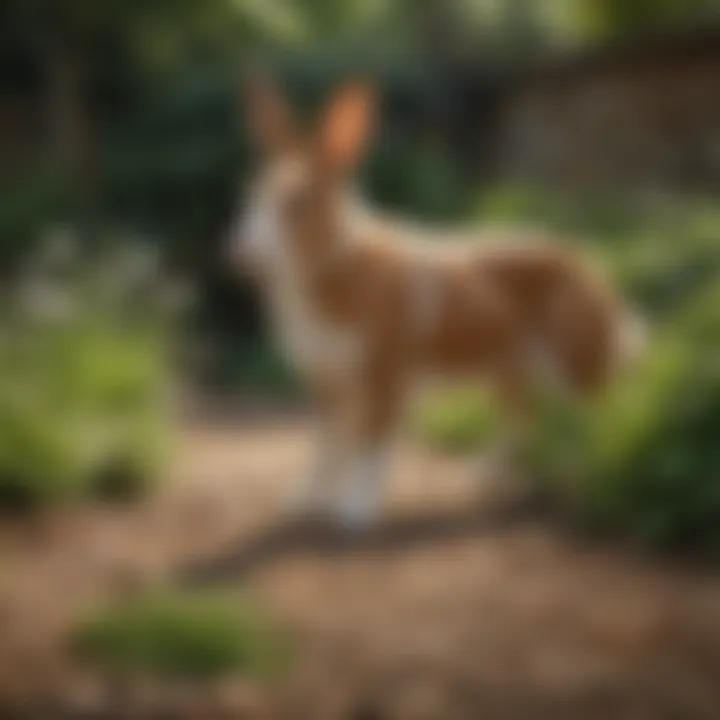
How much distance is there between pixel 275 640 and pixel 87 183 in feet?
14.0

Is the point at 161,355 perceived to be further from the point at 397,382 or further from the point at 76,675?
the point at 76,675

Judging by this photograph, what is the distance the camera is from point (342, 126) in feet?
9.07

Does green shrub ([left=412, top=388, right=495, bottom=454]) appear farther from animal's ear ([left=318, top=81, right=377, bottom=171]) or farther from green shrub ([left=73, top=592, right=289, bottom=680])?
green shrub ([left=73, top=592, right=289, bottom=680])

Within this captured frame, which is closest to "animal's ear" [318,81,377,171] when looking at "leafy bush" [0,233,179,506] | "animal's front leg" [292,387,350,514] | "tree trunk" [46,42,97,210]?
"animal's front leg" [292,387,350,514]

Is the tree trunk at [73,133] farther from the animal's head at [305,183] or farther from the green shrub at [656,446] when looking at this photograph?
the green shrub at [656,446]

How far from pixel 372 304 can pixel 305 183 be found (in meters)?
0.28

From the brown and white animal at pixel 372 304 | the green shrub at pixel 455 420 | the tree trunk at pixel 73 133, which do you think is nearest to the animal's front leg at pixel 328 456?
the brown and white animal at pixel 372 304

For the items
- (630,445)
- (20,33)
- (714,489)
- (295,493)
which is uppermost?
(20,33)

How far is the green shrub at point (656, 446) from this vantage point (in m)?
2.54

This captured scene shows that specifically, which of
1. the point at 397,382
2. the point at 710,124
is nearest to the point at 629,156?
the point at 710,124

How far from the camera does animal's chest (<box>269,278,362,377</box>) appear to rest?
2.81 m

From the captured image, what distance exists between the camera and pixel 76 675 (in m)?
2.00

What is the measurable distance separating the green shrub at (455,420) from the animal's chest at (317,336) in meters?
0.76

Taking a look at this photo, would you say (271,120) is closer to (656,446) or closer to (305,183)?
(305,183)
